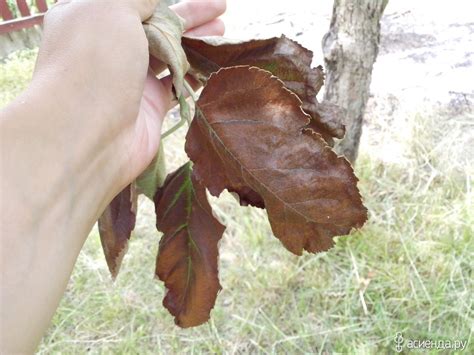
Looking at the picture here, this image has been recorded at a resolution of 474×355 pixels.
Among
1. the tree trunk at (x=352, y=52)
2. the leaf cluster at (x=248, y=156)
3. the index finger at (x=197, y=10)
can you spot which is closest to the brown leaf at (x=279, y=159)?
the leaf cluster at (x=248, y=156)

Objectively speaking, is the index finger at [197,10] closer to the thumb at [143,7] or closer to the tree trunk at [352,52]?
the thumb at [143,7]

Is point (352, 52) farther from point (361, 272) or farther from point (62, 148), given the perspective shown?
point (62, 148)

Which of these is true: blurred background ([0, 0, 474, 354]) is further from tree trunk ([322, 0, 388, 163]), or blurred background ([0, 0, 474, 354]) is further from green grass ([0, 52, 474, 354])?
tree trunk ([322, 0, 388, 163])

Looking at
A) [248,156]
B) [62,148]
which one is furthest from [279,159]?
[62,148]

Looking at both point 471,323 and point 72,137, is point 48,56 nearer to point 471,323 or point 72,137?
point 72,137

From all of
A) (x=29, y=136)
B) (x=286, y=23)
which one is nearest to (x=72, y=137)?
(x=29, y=136)

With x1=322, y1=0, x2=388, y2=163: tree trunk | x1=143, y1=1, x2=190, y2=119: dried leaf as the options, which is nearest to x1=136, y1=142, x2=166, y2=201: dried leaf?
x1=143, y1=1, x2=190, y2=119: dried leaf
